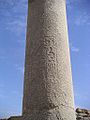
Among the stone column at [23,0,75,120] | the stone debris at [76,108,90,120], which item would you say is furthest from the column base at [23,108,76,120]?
the stone debris at [76,108,90,120]

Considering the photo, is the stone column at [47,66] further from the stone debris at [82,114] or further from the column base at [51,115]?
the stone debris at [82,114]

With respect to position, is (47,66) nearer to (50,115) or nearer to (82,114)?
(50,115)

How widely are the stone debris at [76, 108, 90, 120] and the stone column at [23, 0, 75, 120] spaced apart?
15.5ft

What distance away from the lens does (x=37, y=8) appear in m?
4.17

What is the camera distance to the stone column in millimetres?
3262

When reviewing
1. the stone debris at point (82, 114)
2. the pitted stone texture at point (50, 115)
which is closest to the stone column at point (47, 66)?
the pitted stone texture at point (50, 115)

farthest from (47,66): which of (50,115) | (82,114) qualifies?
(82,114)

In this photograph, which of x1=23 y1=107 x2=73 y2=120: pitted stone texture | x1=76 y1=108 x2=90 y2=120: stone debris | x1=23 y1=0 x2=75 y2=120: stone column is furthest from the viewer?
x1=76 y1=108 x2=90 y2=120: stone debris

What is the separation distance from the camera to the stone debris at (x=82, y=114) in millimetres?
7918

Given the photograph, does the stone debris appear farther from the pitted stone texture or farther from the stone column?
the pitted stone texture

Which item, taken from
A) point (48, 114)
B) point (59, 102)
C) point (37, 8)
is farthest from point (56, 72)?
point (37, 8)

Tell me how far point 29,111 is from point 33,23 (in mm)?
1813

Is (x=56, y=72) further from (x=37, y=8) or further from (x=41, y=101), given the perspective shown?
(x=37, y=8)

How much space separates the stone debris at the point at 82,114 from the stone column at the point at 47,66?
4.74m
